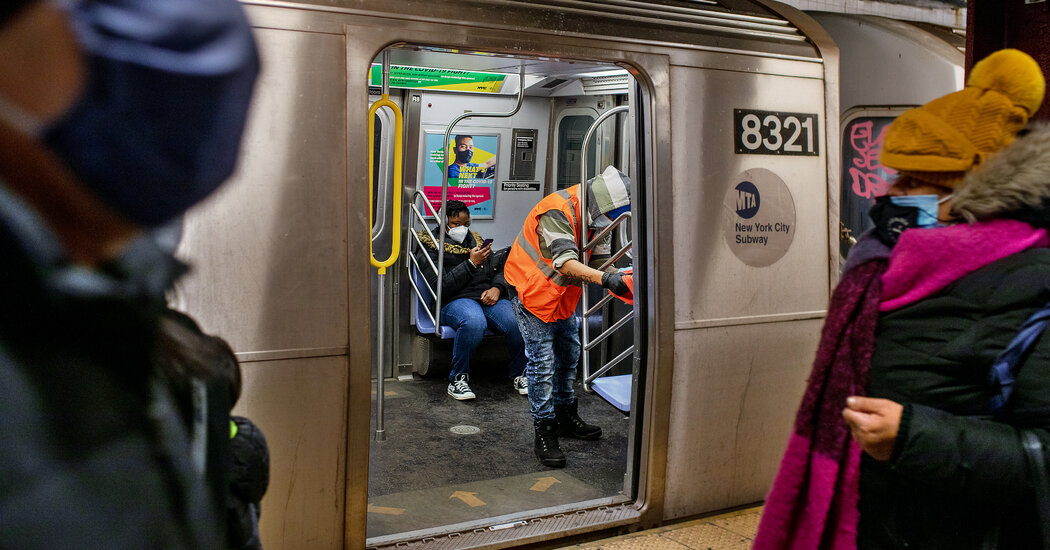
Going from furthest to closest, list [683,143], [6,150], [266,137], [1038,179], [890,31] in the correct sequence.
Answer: [890,31] → [683,143] → [266,137] → [1038,179] → [6,150]

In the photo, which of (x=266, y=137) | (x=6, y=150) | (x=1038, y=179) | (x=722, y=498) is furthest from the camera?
(x=722, y=498)

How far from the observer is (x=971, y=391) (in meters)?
1.49

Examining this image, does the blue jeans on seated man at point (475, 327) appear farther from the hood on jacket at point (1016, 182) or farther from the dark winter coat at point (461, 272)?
the hood on jacket at point (1016, 182)

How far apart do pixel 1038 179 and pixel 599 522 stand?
2.29 metres

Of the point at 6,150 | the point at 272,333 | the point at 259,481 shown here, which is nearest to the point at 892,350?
the point at 259,481

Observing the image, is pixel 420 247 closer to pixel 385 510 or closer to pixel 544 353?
pixel 544 353

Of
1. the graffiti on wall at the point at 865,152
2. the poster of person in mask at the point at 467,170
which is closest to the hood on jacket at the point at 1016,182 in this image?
the graffiti on wall at the point at 865,152

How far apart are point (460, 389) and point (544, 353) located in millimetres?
1433

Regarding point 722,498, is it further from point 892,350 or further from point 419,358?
point 419,358

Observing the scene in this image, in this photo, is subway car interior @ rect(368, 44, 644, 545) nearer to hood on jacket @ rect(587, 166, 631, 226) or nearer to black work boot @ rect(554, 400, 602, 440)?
black work boot @ rect(554, 400, 602, 440)

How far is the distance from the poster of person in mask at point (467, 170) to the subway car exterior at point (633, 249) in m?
2.12

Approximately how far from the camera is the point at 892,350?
1.57 meters

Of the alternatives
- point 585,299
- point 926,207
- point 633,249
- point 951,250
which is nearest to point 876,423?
point 951,250

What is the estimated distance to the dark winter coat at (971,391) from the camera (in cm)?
141
